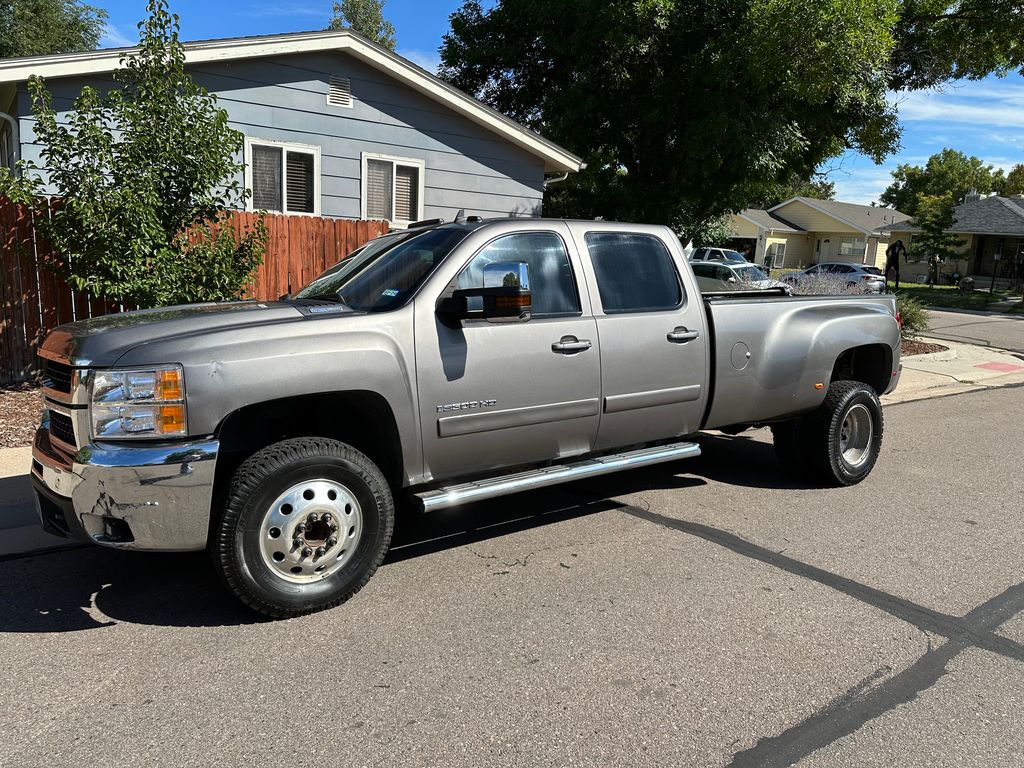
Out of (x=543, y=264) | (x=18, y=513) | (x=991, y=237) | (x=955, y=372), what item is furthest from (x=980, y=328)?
(x=991, y=237)

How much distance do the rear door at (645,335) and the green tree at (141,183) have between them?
4.59 meters

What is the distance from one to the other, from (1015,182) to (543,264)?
73878 mm

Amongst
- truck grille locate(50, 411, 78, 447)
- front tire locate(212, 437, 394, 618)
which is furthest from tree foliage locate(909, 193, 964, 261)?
truck grille locate(50, 411, 78, 447)

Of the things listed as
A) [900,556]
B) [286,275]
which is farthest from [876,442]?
[286,275]

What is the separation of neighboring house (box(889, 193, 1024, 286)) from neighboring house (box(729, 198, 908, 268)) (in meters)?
6.44

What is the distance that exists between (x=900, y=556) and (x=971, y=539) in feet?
2.41

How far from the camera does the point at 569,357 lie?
4598mm

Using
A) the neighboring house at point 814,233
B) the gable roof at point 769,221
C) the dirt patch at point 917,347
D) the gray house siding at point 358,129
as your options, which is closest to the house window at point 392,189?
the gray house siding at point 358,129

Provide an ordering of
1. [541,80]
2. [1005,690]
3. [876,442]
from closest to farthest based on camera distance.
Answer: [1005,690]
[876,442]
[541,80]

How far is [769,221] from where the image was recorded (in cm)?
5356

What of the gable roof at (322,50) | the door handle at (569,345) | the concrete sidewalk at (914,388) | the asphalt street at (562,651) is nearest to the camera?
the asphalt street at (562,651)

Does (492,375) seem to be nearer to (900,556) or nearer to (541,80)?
(900,556)

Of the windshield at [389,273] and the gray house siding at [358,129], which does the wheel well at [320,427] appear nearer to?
the windshield at [389,273]

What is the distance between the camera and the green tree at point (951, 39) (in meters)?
17.4
